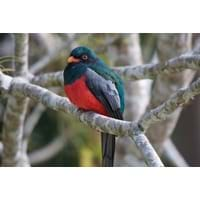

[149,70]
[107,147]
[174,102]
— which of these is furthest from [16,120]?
[174,102]

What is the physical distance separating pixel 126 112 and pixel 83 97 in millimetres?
932

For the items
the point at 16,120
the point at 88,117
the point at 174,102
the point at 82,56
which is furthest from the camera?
the point at 16,120

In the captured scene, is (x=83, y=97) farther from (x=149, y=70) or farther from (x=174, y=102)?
(x=174, y=102)

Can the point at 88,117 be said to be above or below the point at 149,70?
below

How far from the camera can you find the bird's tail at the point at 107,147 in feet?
9.87

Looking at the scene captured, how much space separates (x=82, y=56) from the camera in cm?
297

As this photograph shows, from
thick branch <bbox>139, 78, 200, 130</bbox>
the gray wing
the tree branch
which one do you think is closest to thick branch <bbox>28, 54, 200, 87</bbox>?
the tree branch

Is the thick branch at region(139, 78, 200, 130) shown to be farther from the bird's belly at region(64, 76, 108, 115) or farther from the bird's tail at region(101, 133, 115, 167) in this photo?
the bird's tail at region(101, 133, 115, 167)

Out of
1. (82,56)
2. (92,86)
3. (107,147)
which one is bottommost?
(107,147)

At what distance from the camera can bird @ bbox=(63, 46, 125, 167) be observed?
2859 mm

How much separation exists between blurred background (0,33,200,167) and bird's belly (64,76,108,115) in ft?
1.44
